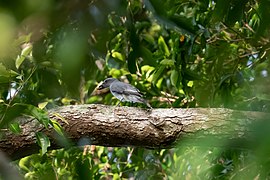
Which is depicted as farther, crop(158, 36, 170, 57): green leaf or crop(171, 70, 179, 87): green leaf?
crop(158, 36, 170, 57): green leaf

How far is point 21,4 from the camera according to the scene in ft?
1.15

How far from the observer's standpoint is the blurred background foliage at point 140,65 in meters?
0.45

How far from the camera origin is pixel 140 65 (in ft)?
7.73

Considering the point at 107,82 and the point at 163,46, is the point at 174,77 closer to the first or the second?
the point at 163,46

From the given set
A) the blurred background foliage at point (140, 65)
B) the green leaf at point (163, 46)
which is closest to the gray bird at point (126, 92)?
the blurred background foliage at point (140, 65)

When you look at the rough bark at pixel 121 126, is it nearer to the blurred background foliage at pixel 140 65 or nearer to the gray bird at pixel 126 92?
the blurred background foliage at pixel 140 65

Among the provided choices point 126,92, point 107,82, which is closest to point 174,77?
point 126,92

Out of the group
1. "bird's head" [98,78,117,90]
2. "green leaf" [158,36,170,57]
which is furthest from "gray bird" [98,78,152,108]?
"green leaf" [158,36,170,57]

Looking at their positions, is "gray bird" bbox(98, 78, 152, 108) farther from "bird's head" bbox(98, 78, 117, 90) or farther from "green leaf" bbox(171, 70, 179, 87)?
"green leaf" bbox(171, 70, 179, 87)

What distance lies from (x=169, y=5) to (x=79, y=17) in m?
0.33

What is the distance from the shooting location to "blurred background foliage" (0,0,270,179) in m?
0.45

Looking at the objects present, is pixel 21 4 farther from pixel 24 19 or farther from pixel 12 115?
pixel 12 115

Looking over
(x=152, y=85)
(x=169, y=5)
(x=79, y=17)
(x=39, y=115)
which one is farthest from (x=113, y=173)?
(x=79, y=17)

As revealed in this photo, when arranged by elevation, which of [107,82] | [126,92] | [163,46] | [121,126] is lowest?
[121,126]
